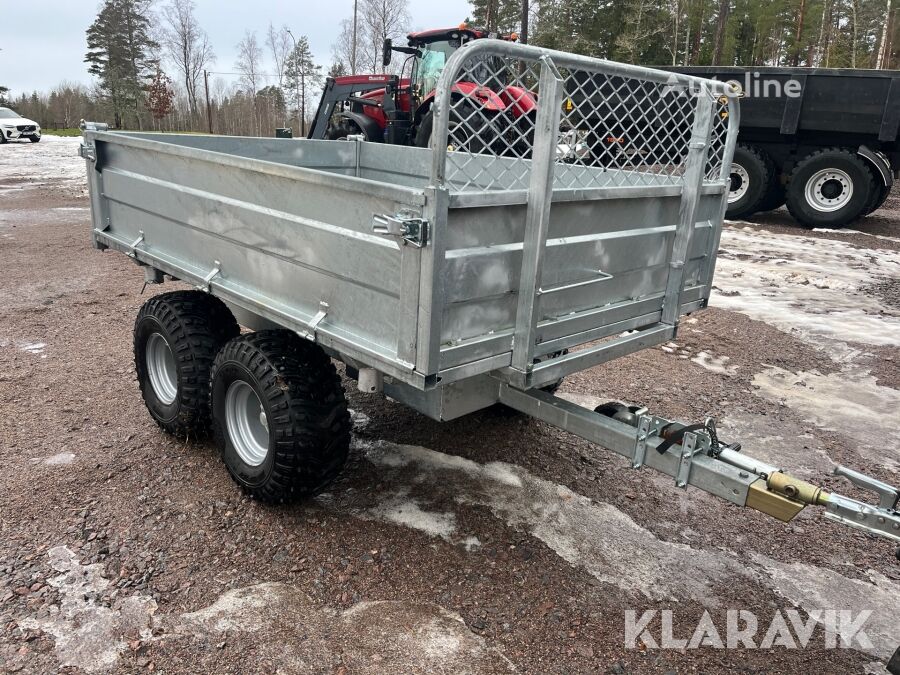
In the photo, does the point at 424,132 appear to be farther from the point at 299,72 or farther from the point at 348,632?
the point at 299,72

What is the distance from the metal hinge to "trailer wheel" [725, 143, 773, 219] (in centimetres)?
1052

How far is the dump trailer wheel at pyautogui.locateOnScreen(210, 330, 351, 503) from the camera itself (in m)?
2.80

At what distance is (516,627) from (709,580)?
0.87 metres

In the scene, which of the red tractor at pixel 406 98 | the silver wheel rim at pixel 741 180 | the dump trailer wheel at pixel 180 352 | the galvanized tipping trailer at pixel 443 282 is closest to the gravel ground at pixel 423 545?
the dump trailer wheel at pixel 180 352

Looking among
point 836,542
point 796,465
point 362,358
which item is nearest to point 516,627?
point 362,358

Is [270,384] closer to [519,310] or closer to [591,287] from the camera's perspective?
[519,310]

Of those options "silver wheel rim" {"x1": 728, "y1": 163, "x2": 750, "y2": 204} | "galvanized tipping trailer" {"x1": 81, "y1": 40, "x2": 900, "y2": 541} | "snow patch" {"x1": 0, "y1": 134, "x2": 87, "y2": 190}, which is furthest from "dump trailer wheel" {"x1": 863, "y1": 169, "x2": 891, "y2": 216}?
"snow patch" {"x1": 0, "y1": 134, "x2": 87, "y2": 190}

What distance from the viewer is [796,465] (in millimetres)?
3787

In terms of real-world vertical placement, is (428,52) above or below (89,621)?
above

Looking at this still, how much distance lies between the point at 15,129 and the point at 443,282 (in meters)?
28.5

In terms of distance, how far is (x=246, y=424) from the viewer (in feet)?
10.5

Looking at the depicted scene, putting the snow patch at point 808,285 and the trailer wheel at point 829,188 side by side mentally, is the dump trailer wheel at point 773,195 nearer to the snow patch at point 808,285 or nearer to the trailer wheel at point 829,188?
the trailer wheel at point 829,188

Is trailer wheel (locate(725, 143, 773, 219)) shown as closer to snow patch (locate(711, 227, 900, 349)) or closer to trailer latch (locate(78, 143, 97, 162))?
snow patch (locate(711, 227, 900, 349))

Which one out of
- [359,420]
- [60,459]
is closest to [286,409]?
[359,420]
